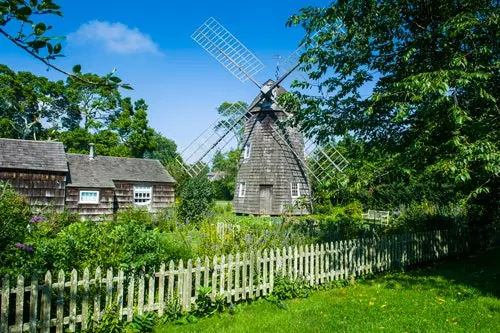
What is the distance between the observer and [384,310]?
6.54 metres

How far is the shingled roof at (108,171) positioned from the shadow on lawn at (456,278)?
17.9 m

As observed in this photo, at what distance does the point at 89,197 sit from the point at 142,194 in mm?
3745

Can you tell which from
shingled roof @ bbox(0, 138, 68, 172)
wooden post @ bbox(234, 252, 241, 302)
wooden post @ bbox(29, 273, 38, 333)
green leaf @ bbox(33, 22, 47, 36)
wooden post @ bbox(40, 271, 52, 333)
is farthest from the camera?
shingled roof @ bbox(0, 138, 68, 172)

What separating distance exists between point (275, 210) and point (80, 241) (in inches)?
732

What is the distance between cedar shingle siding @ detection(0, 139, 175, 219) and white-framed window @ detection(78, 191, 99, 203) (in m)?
0.18

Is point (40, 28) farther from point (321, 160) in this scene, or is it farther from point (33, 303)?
point (321, 160)

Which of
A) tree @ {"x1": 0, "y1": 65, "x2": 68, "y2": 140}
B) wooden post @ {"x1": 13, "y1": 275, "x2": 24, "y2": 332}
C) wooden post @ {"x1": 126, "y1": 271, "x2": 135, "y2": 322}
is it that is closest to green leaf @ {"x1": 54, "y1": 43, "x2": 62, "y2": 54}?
wooden post @ {"x1": 13, "y1": 275, "x2": 24, "y2": 332}

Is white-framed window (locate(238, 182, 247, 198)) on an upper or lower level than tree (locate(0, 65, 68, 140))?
lower

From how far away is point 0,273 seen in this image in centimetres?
500

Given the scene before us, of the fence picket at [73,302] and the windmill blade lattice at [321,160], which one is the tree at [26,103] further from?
the fence picket at [73,302]

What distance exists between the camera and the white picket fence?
194 inches

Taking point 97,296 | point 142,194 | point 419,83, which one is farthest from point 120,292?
point 142,194

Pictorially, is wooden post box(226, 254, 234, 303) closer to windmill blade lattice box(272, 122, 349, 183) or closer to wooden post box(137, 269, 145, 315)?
wooden post box(137, 269, 145, 315)

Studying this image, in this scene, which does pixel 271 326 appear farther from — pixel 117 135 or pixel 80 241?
pixel 117 135
